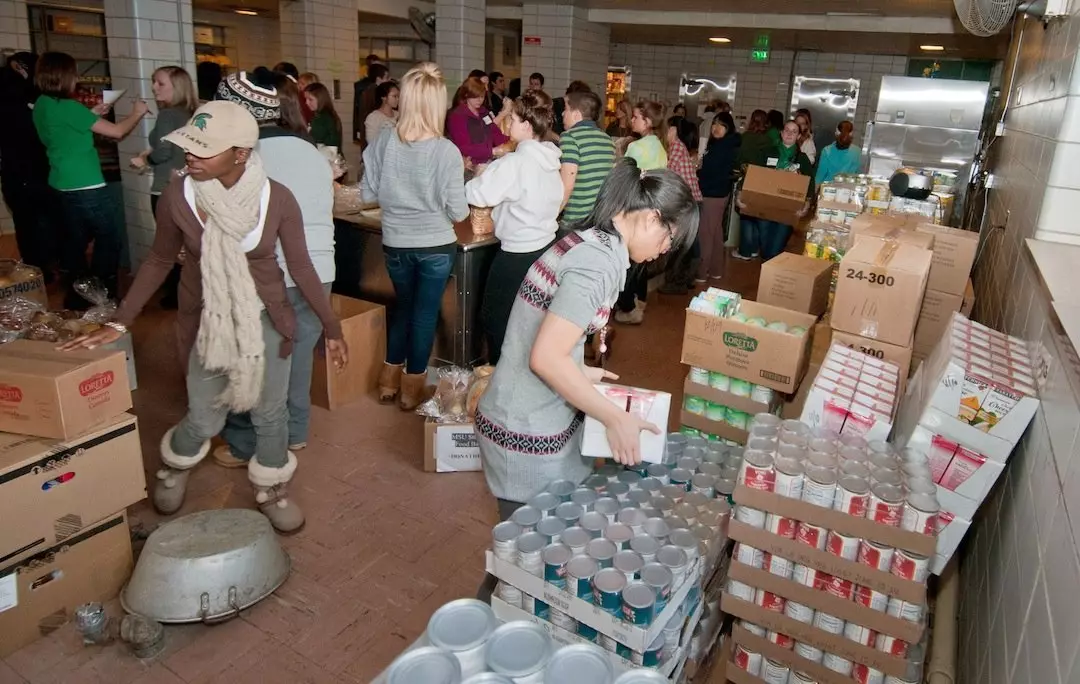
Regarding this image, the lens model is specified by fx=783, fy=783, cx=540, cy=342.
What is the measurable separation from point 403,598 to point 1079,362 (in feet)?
7.10

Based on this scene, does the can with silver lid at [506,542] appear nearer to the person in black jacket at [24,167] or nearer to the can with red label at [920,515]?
the can with red label at [920,515]

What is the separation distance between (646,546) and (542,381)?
19.3 inches

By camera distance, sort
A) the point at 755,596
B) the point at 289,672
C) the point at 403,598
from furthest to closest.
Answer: the point at 403,598 → the point at 289,672 → the point at 755,596

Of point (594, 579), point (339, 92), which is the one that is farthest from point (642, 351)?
point (339, 92)

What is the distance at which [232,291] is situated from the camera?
2.64 meters

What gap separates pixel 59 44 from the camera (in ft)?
38.8

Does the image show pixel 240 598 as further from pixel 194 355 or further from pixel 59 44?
pixel 59 44

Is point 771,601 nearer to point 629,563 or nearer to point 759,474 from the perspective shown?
point 759,474

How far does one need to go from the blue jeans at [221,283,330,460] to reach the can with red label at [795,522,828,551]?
6.79 ft

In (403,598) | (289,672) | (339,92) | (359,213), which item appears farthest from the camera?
(339,92)

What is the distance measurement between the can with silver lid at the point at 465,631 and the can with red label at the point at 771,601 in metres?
0.96

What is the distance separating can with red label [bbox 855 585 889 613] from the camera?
2064mm

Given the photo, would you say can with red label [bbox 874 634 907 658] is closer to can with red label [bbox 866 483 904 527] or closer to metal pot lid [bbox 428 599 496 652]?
can with red label [bbox 866 483 904 527]

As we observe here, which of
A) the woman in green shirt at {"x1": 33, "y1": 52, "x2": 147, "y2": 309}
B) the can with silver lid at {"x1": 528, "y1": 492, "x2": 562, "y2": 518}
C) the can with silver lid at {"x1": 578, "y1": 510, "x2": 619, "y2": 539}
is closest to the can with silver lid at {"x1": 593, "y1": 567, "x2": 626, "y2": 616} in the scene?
the can with silver lid at {"x1": 578, "y1": 510, "x2": 619, "y2": 539}
